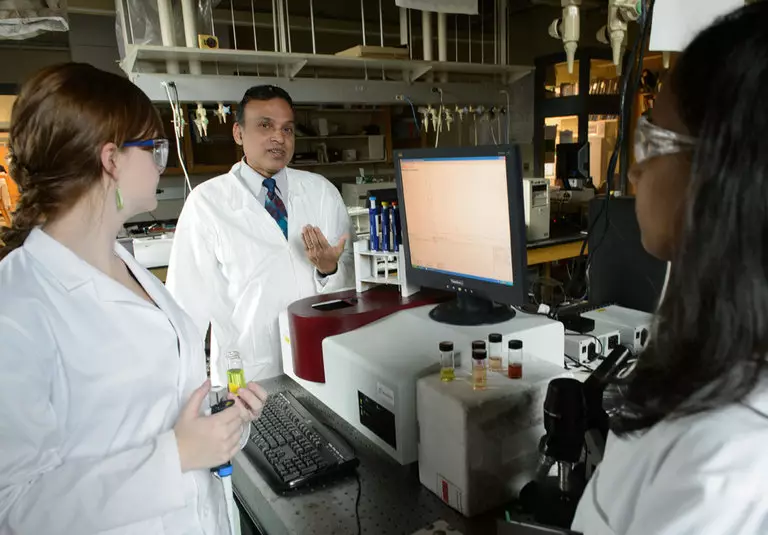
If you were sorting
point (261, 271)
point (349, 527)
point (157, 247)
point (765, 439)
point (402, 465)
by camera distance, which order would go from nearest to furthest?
point (765, 439)
point (349, 527)
point (402, 465)
point (261, 271)
point (157, 247)

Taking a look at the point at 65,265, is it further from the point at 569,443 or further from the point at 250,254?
the point at 250,254

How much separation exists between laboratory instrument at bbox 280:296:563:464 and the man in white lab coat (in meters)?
0.53

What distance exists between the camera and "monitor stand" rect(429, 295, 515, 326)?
1.14 metres

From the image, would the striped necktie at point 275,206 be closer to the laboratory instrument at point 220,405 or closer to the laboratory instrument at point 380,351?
the laboratory instrument at point 380,351

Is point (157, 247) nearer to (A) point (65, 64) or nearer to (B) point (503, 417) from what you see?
(A) point (65, 64)

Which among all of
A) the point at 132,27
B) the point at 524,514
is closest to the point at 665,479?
the point at 524,514

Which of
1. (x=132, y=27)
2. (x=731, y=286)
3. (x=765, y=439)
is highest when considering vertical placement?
(x=132, y=27)

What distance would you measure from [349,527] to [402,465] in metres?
0.17

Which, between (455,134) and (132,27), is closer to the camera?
(132,27)

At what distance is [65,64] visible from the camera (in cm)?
78

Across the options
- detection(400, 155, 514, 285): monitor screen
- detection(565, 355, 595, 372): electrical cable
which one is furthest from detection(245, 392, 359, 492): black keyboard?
detection(565, 355, 595, 372): electrical cable

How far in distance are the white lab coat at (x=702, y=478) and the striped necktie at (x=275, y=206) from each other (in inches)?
65.8

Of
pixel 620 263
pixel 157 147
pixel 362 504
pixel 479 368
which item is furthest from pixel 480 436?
pixel 620 263

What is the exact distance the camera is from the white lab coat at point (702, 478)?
43 cm
